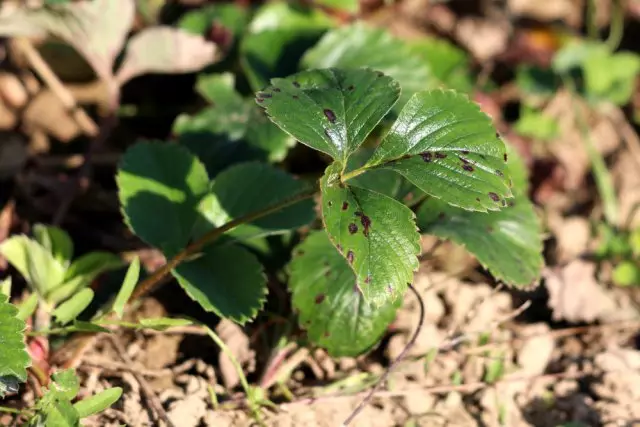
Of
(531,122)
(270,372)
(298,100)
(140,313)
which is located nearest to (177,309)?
(140,313)

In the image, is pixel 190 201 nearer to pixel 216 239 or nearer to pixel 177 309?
pixel 216 239

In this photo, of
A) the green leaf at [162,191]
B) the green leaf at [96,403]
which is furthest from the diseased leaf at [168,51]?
the green leaf at [96,403]

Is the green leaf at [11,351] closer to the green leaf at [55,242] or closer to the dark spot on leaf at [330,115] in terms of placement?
the green leaf at [55,242]

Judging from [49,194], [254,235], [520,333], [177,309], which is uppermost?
[254,235]

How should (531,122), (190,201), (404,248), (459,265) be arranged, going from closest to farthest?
(404,248) < (190,201) < (459,265) < (531,122)

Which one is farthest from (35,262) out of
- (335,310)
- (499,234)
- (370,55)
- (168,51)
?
(370,55)

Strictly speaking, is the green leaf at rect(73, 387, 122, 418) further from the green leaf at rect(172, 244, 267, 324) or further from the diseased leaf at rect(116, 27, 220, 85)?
the diseased leaf at rect(116, 27, 220, 85)

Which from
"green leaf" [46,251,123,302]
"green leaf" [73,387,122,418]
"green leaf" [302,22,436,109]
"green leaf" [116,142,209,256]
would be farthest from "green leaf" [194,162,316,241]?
"green leaf" [302,22,436,109]

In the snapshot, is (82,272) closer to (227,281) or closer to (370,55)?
(227,281)
